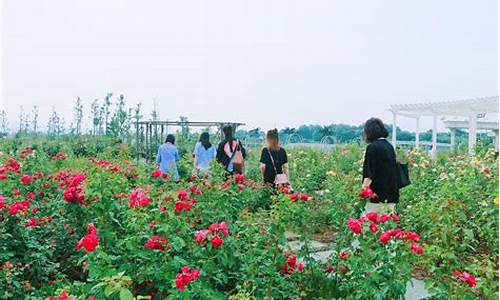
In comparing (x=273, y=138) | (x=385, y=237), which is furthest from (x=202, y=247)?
(x=273, y=138)

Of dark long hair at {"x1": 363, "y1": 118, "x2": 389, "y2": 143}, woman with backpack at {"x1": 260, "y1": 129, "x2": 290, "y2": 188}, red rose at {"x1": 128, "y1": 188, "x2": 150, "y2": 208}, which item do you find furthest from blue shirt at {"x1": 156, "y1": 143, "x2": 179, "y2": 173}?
red rose at {"x1": 128, "y1": 188, "x2": 150, "y2": 208}

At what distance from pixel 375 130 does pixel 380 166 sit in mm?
257

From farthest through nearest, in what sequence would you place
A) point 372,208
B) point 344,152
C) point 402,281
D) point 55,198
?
1. point 344,152
2. point 55,198
3. point 372,208
4. point 402,281

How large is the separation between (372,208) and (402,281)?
141 centimetres

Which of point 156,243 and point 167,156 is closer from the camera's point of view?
point 156,243

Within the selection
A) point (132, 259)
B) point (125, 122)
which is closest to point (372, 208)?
point (132, 259)

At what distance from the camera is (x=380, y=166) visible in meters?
3.82

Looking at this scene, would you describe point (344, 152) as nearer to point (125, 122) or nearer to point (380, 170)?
point (380, 170)

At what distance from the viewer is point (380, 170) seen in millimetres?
3830

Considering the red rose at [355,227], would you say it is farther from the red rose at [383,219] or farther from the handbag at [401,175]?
the handbag at [401,175]

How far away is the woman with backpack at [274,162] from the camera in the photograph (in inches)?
219

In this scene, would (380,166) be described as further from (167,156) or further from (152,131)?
(152,131)

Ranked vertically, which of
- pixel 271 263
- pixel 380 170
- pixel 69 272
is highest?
pixel 380 170

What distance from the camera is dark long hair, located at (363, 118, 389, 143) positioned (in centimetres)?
384
